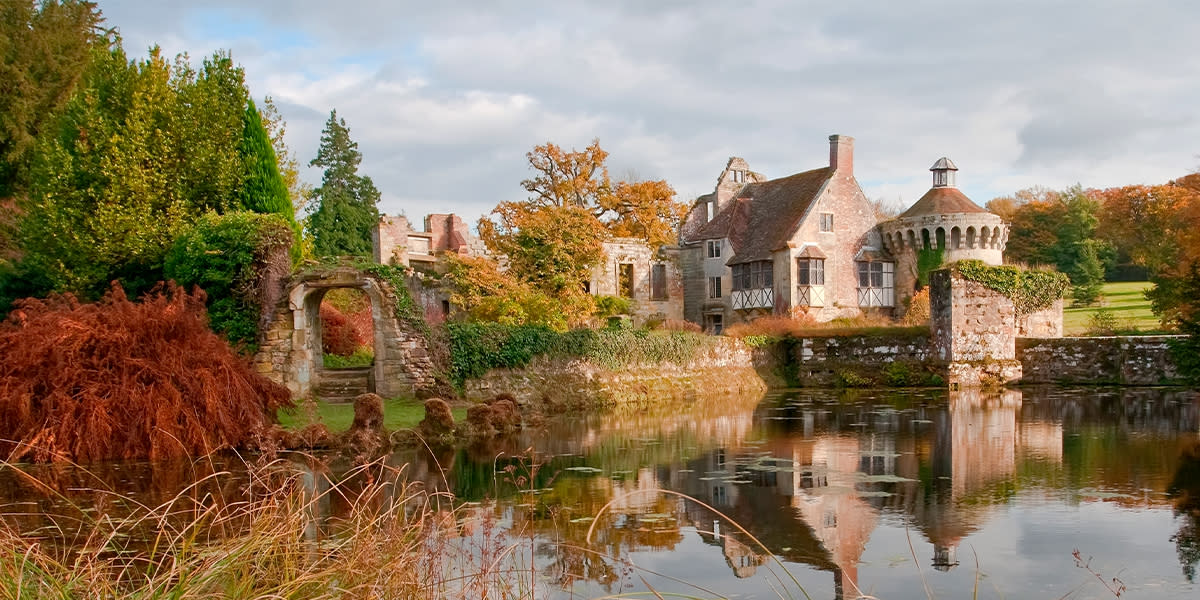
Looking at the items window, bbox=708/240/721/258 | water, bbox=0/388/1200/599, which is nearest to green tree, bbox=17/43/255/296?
water, bbox=0/388/1200/599

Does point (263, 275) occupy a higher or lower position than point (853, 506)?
higher

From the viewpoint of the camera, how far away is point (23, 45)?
25.3 m

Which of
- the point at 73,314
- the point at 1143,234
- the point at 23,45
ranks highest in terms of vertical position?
the point at 23,45

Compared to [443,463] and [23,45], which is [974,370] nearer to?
[443,463]

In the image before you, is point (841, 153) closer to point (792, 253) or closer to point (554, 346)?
point (792, 253)

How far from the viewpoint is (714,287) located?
125 ft

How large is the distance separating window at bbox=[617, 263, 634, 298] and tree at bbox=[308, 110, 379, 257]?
36.3 ft

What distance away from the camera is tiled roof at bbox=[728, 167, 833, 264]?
3572 cm

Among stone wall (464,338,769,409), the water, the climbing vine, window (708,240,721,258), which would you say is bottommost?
the water

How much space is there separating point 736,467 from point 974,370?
14.9 m

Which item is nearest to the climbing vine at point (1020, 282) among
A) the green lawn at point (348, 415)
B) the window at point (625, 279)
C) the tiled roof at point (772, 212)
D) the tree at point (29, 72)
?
the tiled roof at point (772, 212)

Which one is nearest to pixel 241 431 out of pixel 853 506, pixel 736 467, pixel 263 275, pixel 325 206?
pixel 263 275

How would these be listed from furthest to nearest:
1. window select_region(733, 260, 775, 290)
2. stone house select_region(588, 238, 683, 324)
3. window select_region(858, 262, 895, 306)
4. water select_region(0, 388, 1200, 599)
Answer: window select_region(858, 262, 895, 306), window select_region(733, 260, 775, 290), stone house select_region(588, 238, 683, 324), water select_region(0, 388, 1200, 599)

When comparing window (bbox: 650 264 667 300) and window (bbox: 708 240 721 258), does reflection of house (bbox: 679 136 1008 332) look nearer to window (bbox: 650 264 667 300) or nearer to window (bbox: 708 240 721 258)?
window (bbox: 708 240 721 258)
